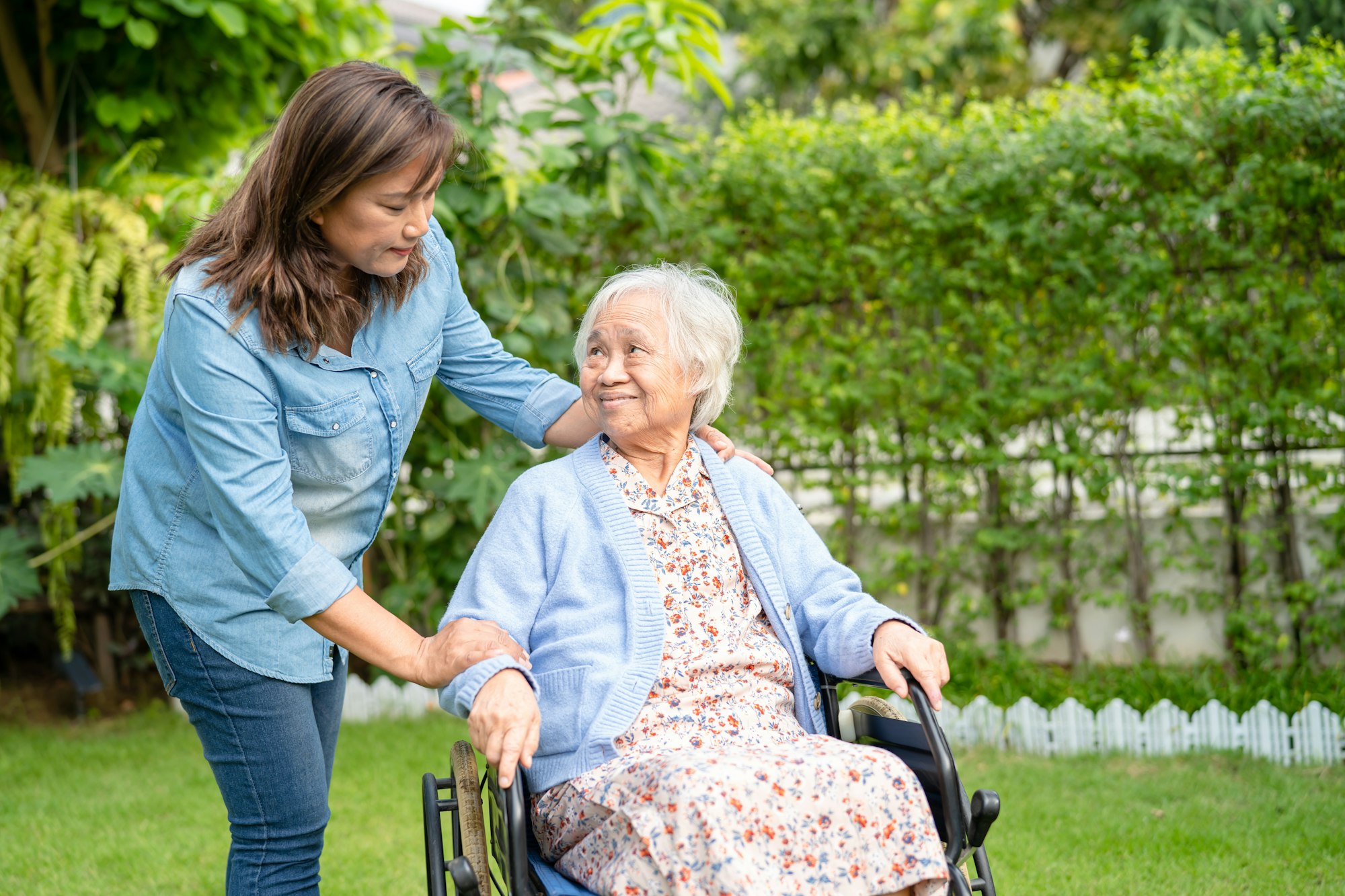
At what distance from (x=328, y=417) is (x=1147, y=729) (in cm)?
304

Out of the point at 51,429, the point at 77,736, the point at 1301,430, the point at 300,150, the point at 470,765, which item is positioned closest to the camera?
the point at 300,150

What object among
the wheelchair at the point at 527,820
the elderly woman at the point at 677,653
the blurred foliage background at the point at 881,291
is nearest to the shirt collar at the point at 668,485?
the elderly woman at the point at 677,653

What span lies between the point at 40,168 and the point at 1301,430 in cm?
505

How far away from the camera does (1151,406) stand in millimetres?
4043

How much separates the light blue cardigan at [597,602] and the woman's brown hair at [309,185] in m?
0.53

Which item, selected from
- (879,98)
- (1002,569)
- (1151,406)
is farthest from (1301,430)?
(879,98)

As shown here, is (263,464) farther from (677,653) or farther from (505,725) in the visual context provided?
(677,653)

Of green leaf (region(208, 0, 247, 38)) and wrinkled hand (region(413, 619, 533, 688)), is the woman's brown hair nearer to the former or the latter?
wrinkled hand (region(413, 619, 533, 688))

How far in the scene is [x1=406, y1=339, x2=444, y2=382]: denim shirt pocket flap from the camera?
188 centimetres

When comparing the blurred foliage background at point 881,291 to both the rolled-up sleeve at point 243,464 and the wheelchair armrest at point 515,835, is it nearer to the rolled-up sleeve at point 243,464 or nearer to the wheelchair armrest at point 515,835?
the rolled-up sleeve at point 243,464

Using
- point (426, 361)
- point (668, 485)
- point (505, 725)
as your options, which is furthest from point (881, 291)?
point (505, 725)

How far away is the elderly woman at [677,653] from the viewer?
1.57 metres

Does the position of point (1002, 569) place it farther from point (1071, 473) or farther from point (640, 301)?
point (640, 301)

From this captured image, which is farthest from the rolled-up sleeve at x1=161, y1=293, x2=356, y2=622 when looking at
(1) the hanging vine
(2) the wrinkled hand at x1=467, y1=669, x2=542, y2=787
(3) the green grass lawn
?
Answer: (1) the hanging vine
